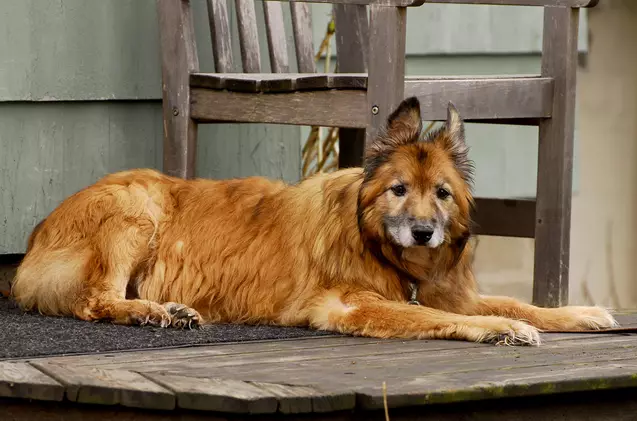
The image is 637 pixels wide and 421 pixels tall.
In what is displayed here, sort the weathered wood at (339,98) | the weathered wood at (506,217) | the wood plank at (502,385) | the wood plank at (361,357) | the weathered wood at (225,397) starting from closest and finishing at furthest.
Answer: the weathered wood at (225,397)
the wood plank at (502,385)
the wood plank at (361,357)
the weathered wood at (339,98)
the weathered wood at (506,217)

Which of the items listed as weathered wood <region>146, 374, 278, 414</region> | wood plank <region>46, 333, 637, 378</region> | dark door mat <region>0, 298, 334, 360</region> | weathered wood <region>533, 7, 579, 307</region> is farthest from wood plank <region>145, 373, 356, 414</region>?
weathered wood <region>533, 7, 579, 307</region>

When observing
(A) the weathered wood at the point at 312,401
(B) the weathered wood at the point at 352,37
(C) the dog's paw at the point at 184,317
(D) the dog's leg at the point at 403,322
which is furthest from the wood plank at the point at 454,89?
(A) the weathered wood at the point at 312,401

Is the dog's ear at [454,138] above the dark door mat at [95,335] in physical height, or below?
above

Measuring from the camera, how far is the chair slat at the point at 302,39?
5.96 m

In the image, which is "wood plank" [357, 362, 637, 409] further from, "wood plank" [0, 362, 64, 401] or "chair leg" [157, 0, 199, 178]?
"chair leg" [157, 0, 199, 178]

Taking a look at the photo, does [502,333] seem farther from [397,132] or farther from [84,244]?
[84,244]

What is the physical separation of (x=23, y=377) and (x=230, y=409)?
0.63 meters

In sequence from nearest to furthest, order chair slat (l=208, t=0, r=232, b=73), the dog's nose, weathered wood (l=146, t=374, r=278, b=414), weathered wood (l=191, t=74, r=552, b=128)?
weathered wood (l=146, t=374, r=278, b=414) → the dog's nose → weathered wood (l=191, t=74, r=552, b=128) → chair slat (l=208, t=0, r=232, b=73)

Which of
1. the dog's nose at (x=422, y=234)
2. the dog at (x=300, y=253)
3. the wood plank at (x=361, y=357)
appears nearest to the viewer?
the wood plank at (x=361, y=357)

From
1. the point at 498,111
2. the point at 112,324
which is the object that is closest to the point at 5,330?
the point at 112,324

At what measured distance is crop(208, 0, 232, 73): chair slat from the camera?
5668 millimetres

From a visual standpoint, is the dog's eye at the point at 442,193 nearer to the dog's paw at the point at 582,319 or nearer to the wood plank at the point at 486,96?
the wood plank at the point at 486,96

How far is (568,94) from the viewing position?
5.39 m

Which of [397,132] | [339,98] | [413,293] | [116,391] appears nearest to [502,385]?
[116,391]
